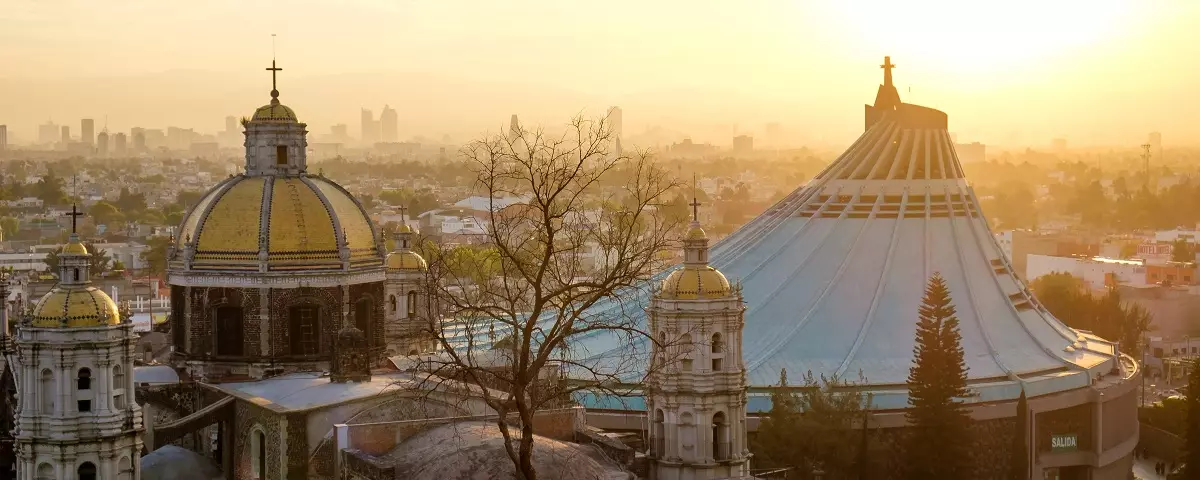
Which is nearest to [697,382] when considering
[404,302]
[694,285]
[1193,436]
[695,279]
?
[694,285]

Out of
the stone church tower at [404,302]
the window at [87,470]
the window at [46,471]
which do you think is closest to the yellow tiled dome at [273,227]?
the stone church tower at [404,302]

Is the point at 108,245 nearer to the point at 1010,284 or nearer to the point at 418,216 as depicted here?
the point at 418,216

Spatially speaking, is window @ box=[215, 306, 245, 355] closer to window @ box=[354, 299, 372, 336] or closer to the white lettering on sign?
window @ box=[354, 299, 372, 336]

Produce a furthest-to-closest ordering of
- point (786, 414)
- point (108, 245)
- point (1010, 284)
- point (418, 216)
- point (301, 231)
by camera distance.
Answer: point (418, 216)
point (108, 245)
point (1010, 284)
point (786, 414)
point (301, 231)

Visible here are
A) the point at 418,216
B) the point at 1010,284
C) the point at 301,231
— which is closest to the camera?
the point at 301,231

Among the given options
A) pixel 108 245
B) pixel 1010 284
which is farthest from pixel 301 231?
pixel 108 245

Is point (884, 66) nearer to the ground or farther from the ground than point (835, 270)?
Answer: farther from the ground

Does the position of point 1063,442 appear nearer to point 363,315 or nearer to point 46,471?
point 363,315
